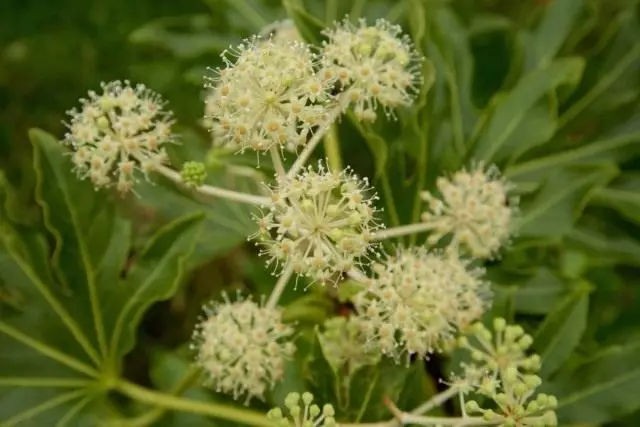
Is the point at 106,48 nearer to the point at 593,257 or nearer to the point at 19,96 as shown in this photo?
the point at 19,96

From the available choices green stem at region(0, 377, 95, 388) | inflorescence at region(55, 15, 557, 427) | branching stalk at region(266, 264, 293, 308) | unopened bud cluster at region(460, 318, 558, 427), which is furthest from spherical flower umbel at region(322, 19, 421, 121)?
green stem at region(0, 377, 95, 388)

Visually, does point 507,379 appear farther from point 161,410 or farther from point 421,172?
point 161,410

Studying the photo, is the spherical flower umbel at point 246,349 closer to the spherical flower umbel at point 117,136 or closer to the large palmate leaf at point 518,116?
the spherical flower umbel at point 117,136

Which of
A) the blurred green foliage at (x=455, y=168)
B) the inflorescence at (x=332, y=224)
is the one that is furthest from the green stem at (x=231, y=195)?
the blurred green foliage at (x=455, y=168)

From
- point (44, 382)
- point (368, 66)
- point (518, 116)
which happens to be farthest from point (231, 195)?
point (518, 116)

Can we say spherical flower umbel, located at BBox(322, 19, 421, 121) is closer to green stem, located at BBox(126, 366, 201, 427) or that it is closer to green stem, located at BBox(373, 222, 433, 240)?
green stem, located at BBox(373, 222, 433, 240)
